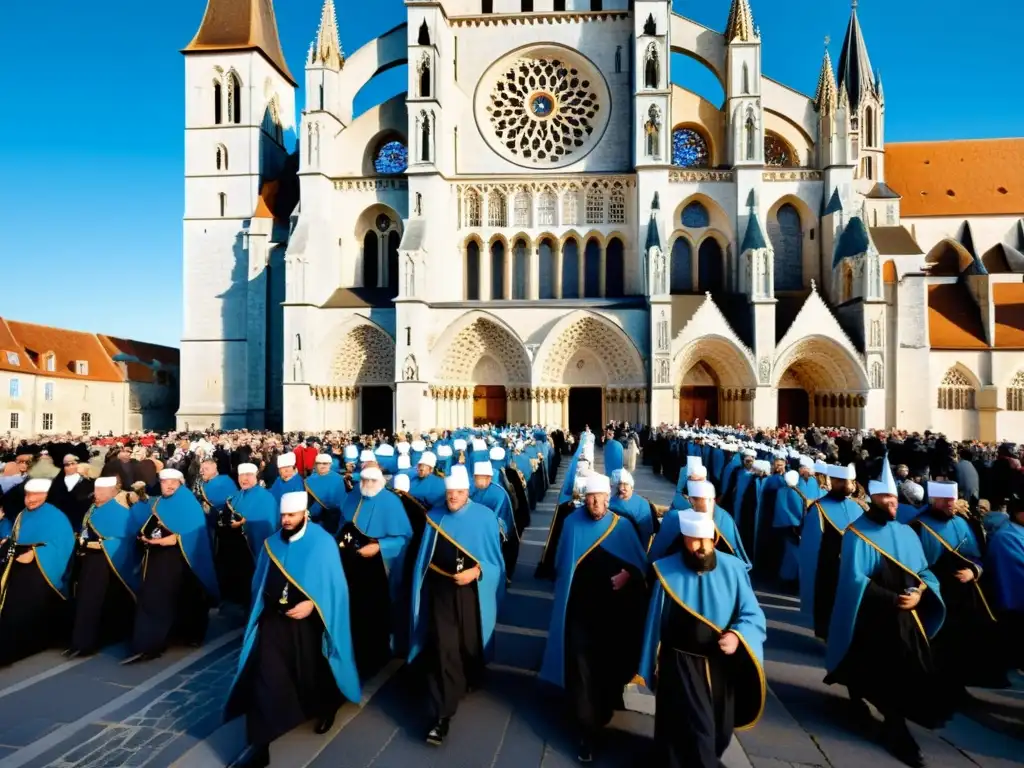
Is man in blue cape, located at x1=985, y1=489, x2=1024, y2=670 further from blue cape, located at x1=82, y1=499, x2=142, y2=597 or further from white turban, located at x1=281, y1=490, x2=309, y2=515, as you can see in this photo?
blue cape, located at x1=82, y1=499, x2=142, y2=597

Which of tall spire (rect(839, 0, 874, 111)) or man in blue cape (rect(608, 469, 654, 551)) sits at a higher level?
tall spire (rect(839, 0, 874, 111))

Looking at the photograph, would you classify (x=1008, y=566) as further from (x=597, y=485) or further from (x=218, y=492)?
(x=218, y=492)

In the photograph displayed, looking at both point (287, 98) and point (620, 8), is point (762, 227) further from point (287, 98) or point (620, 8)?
point (287, 98)

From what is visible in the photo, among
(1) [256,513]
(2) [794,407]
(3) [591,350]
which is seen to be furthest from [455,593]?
(2) [794,407]

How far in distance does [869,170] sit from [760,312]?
48.9 ft

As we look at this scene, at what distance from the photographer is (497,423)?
2681 cm

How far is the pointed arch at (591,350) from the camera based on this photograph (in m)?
24.5

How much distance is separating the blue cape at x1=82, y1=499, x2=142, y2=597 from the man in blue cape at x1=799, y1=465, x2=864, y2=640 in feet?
19.9

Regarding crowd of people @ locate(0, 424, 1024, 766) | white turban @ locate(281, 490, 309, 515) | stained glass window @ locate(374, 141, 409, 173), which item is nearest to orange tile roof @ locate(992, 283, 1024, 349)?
stained glass window @ locate(374, 141, 409, 173)

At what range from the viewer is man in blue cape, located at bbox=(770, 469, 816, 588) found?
26.7ft

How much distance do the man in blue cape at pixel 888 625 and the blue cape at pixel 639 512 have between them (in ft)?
4.83

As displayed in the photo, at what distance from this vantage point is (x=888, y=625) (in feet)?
14.5

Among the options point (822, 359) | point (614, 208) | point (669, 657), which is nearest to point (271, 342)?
point (614, 208)

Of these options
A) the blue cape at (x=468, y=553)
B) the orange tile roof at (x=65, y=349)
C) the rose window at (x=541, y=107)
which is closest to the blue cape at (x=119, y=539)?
the blue cape at (x=468, y=553)
